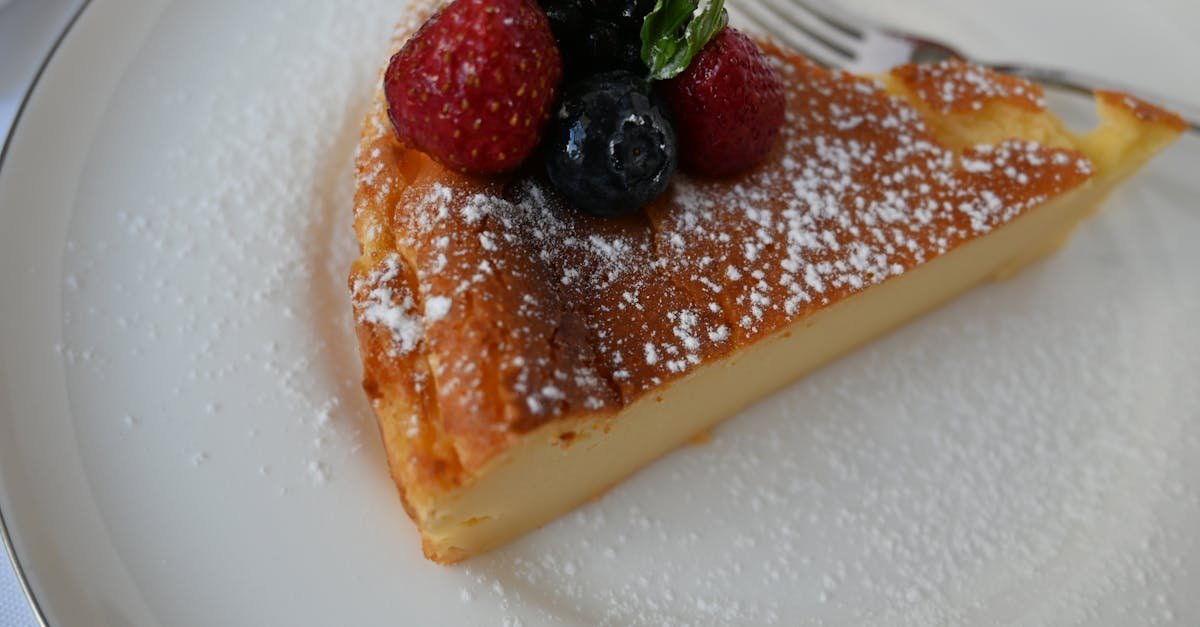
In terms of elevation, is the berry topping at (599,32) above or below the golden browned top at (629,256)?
above

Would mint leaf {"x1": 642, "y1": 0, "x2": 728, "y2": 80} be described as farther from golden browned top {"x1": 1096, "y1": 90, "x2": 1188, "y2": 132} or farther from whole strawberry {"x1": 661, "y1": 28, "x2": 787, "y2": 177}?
golden browned top {"x1": 1096, "y1": 90, "x2": 1188, "y2": 132}

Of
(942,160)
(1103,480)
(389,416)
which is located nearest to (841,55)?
(942,160)

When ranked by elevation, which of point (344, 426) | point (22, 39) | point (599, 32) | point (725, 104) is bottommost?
point (344, 426)

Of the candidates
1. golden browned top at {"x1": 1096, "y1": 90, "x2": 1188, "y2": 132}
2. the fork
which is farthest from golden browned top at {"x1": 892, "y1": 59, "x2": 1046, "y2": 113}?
the fork

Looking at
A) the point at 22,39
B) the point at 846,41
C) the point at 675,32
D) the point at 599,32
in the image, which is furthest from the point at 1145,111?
the point at 22,39

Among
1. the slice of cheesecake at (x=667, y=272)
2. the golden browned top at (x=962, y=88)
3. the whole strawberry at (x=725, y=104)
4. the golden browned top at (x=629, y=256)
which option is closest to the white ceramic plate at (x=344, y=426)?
the slice of cheesecake at (x=667, y=272)

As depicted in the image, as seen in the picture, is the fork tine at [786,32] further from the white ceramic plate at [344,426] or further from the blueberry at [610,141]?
the blueberry at [610,141]

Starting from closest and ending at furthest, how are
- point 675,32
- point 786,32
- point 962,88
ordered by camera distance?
1. point 675,32
2. point 962,88
3. point 786,32

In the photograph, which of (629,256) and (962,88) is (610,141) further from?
(962,88)
